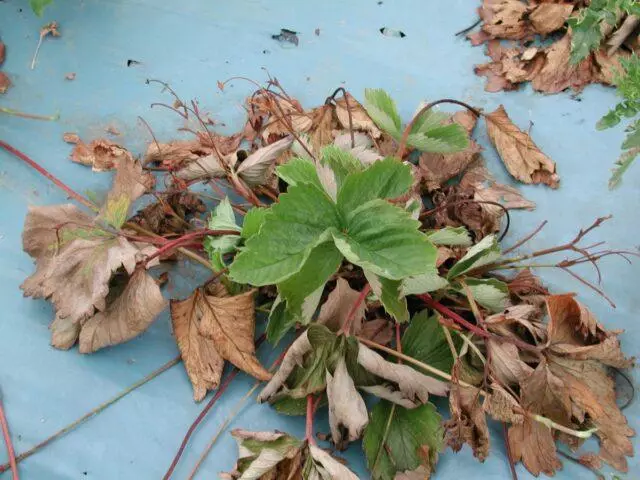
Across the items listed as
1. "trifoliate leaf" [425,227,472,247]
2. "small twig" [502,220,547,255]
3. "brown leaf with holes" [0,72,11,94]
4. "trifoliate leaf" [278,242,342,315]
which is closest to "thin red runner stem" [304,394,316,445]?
"trifoliate leaf" [278,242,342,315]

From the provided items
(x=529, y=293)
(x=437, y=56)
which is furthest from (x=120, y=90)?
(x=529, y=293)

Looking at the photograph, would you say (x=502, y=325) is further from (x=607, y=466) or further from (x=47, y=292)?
(x=47, y=292)

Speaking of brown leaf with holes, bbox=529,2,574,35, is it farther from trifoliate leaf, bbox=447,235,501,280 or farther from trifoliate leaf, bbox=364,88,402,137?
trifoliate leaf, bbox=447,235,501,280

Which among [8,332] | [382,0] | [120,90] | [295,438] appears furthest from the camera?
[382,0]

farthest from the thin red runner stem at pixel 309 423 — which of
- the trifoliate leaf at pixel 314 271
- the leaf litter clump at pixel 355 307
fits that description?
the trifoliate leaf at pixel 314 271

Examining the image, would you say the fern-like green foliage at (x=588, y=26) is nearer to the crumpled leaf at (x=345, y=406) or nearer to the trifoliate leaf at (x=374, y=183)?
the trifoliate leaf at (x=374, y=183)

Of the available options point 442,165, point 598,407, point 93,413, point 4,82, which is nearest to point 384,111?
point 442,165
